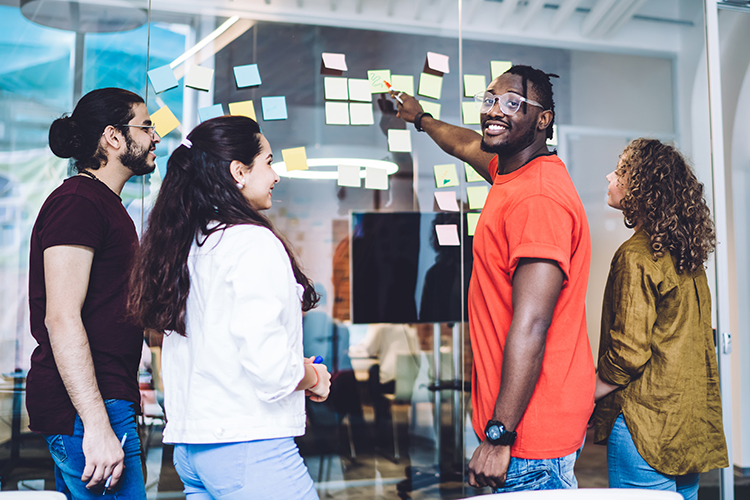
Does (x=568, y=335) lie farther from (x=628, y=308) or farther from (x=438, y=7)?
(x=438, y=7)

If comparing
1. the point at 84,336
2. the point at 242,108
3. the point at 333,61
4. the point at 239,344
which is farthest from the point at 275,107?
the point at 239,344

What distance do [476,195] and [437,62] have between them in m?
0.70

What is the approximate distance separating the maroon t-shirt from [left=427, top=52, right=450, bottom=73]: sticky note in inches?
69.2

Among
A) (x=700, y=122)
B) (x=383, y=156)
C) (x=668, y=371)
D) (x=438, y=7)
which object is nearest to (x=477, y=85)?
(x=438, y=7)

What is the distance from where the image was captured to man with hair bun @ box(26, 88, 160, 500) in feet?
4.76

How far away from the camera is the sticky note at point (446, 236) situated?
9.04ft

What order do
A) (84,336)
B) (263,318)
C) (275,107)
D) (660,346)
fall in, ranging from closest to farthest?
1. (263,318)
2. (84,336)
3. (660,346)
4. (275,107)

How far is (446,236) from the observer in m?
2.76

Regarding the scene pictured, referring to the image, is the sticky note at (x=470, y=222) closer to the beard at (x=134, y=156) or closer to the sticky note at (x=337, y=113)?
the sticky note at (x=337, y=113)

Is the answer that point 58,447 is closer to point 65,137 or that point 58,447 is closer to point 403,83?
→ point 65,137

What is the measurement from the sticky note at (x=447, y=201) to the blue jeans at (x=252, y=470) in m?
1.77

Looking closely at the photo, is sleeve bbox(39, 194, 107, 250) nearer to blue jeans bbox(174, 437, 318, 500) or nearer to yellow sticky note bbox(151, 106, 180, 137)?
blue jeans bbox(174, 437, 318, 500)

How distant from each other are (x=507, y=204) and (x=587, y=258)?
274 millimetres

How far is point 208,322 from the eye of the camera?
45.6 inches
